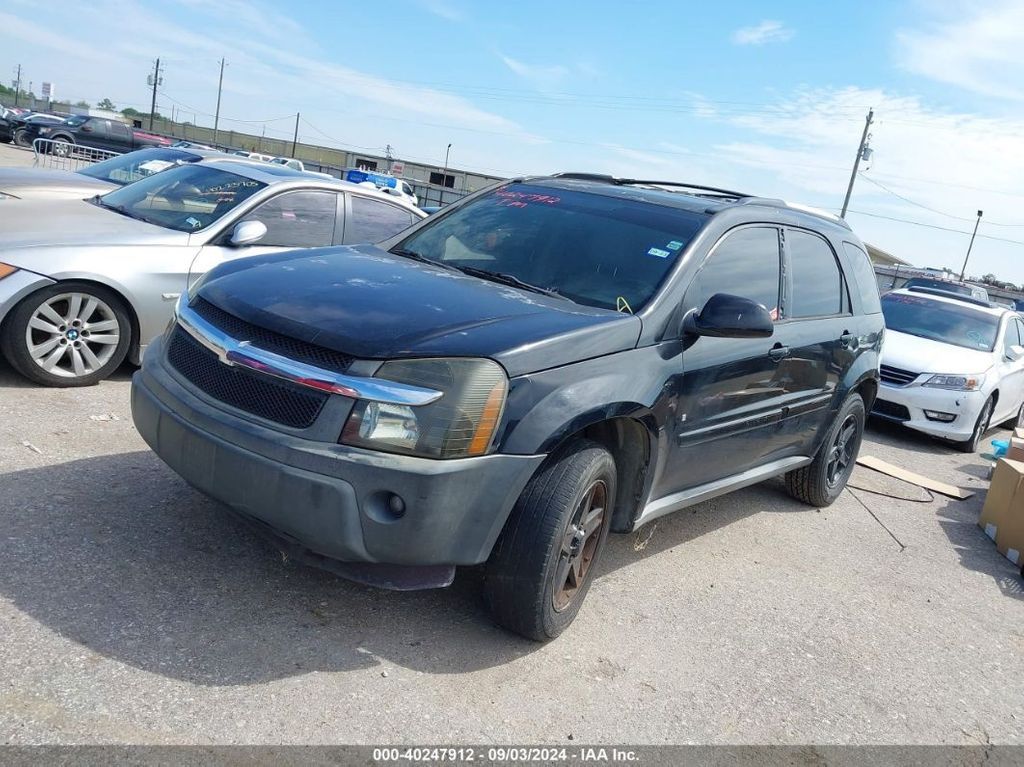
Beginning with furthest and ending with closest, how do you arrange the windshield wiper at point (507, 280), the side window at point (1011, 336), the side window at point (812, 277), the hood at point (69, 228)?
the side window at point (1011, 336) → the hood at point (69, 228) → the side window at point (812, 277) → the windshield wiper at point (507, 280)

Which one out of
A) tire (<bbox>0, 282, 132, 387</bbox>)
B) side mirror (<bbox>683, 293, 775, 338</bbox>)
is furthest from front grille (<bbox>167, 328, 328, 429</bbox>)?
tire (<bbox>0, 282, 132, 387</bbox>)

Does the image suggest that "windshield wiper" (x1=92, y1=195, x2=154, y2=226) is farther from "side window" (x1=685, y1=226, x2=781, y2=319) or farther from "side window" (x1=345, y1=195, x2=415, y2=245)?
"side window" (x1=685, y1=226, x2=781, y2=319)

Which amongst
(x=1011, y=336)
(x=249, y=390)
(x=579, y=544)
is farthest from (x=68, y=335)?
(x=1011, y=336)

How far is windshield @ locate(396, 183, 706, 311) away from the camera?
394 cm

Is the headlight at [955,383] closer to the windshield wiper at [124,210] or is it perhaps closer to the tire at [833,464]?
the tire at [833,464]

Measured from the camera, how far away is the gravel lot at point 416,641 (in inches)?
109

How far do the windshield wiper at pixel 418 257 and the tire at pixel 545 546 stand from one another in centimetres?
121

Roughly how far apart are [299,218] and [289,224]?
102 mm

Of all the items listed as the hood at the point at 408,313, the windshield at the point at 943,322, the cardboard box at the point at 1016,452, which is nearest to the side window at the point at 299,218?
the hood at the point at 408,313

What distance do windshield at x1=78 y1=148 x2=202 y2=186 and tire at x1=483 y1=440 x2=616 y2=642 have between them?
5709mm

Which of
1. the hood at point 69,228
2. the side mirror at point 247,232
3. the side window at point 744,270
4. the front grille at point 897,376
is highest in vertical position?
the side window at point 744,270

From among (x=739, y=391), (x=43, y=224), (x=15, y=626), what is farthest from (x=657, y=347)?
(x=43, y=224)

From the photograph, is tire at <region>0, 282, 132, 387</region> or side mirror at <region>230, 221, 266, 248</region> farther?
side mirror at <region>230, 221, 266, 248</region>

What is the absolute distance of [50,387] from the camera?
5414 mm
